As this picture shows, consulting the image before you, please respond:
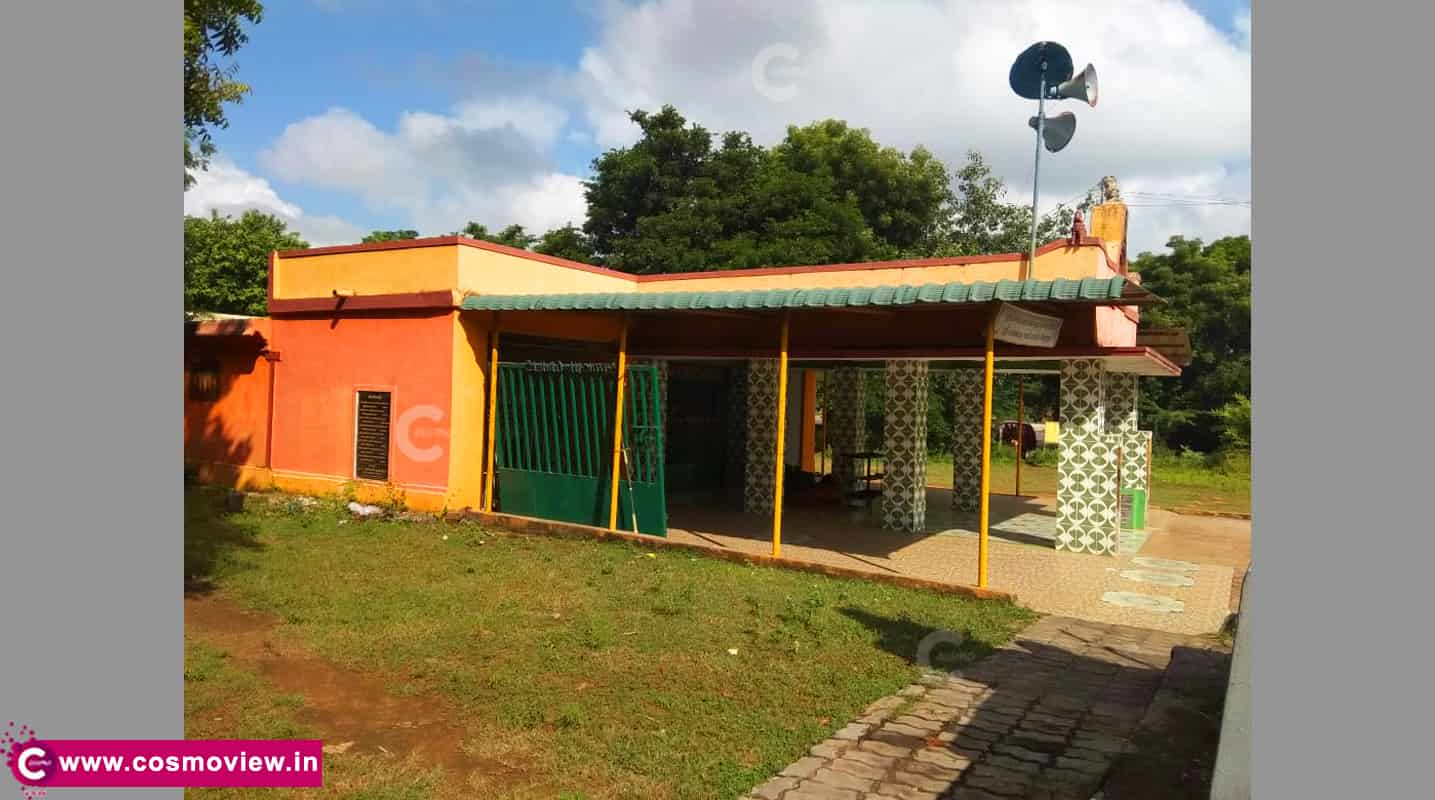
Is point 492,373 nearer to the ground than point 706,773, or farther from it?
farther from it

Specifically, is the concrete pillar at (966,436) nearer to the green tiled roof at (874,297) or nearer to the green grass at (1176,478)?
the green grass at (1176,478)

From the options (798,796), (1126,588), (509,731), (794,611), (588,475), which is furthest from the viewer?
(588,475)

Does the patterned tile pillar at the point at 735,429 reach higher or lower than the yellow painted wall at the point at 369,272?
lower

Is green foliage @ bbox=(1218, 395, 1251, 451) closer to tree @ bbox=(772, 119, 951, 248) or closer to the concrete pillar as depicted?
tree @ bbox=(772, 119, 951, 248)

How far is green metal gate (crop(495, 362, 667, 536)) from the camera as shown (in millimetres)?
10344

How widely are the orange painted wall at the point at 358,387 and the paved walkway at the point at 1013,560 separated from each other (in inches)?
132

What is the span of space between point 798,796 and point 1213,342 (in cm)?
2868

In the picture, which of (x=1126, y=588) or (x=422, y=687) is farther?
(x=1126, y=588)

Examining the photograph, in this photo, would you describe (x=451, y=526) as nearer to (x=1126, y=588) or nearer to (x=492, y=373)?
(x=492, y=373)

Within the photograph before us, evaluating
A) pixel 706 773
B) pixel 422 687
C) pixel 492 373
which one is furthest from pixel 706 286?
pixel 706 773

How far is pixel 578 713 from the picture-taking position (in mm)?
4891

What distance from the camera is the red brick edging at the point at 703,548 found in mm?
8031

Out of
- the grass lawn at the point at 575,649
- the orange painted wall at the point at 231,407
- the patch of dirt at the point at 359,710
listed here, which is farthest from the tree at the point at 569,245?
the patch of dirt at the point at 359,710

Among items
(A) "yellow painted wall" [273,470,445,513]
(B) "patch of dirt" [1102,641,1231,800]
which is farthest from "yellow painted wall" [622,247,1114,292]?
(B) "patch of dirt" [1102,641,1231,800]
